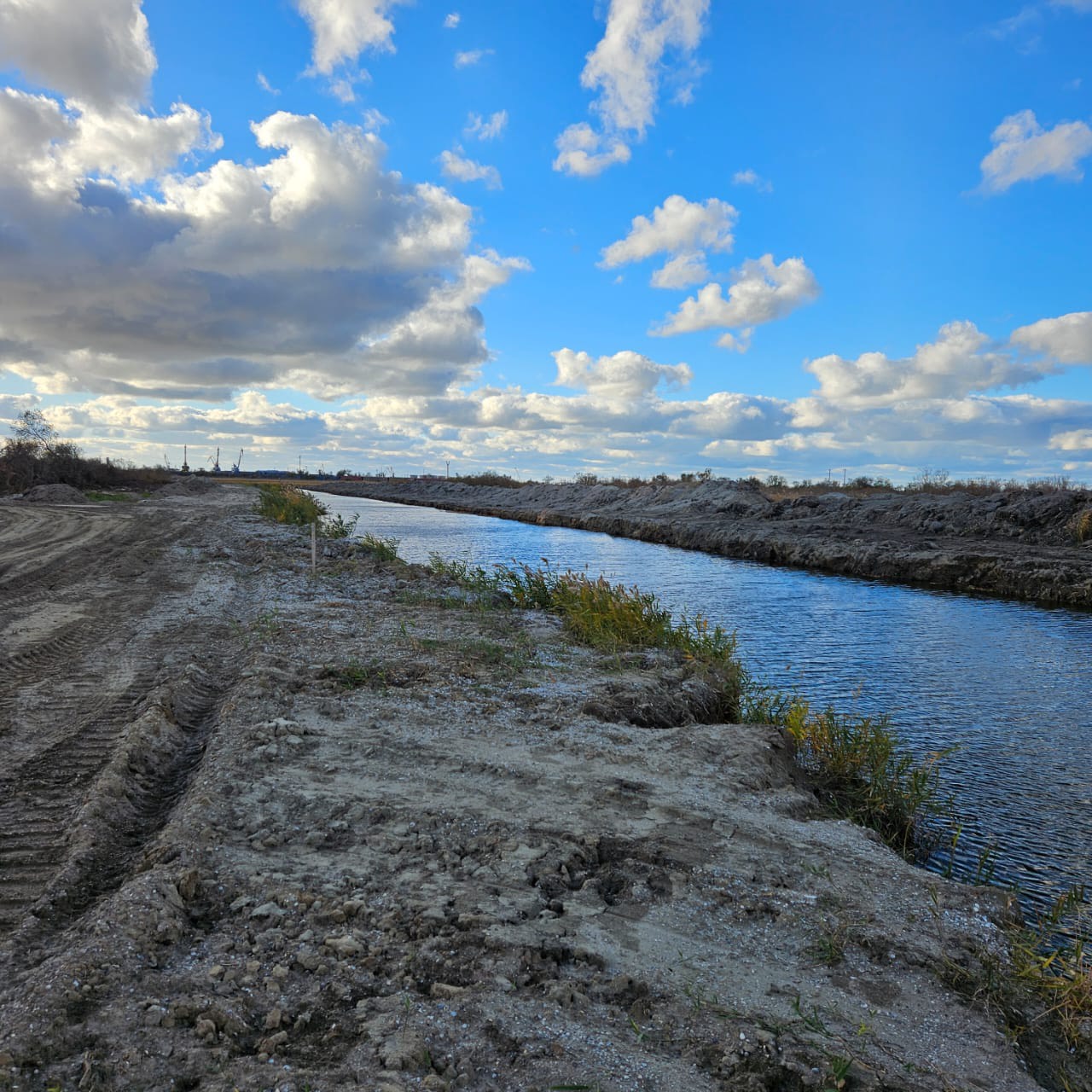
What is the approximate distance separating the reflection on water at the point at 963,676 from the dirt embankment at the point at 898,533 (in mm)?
1589

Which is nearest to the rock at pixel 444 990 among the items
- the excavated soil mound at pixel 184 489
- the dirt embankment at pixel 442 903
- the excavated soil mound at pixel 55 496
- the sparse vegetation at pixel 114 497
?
the dirt embankment at pixel 442 903

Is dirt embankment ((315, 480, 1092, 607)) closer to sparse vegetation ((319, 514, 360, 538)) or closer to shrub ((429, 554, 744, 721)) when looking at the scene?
shrub ((429, 554, 744, 721))

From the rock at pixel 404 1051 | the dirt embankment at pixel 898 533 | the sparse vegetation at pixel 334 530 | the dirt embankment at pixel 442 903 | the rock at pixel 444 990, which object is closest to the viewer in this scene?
the rock at pixel 404 1051

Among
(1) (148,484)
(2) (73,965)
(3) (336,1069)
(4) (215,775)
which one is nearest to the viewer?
(3) (336,1069)

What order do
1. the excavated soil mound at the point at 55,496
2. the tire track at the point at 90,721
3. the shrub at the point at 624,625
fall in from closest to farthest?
1. the tire track at the point at 90,721
2. the shrub at the point at 624,625
3. the excavated soil mound at the point at 55,496

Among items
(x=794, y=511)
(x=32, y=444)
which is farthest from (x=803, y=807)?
(x=32, y=444)

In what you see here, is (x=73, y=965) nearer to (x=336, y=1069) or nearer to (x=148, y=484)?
(x=336, y=1069)

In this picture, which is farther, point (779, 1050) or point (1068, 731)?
point (1068, 731)

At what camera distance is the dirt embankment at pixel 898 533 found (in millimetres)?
19750

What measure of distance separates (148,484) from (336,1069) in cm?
6561

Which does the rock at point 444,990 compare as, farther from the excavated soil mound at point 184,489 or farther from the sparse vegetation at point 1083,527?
the excavated soil mound at point 184,489

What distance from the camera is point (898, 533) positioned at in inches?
1073

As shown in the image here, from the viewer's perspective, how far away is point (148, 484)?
59688 millimetres

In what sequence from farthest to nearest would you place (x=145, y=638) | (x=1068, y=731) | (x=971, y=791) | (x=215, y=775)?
1. (x=145, y=638)
2. (x=1068, y=731)
3. (x=971, y=791)
4. (x=215, y=775)
